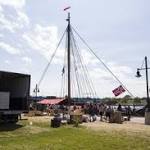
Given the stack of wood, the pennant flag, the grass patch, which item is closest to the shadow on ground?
the grass patch

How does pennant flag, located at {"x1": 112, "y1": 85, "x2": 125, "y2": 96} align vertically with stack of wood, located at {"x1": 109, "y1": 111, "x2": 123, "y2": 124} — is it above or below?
above

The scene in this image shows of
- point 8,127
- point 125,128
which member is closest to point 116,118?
point 125,128

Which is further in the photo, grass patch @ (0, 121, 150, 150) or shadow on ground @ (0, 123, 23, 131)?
shadow on ground @ (0, 123, 23, 131)

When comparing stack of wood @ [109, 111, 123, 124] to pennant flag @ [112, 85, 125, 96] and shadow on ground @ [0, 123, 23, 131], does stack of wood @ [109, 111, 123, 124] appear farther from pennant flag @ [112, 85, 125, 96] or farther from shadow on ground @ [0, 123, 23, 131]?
shadow on ground @ [0, 123, 23, 131]

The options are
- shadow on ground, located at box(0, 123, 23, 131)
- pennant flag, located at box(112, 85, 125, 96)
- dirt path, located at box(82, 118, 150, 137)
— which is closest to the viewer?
shadow on ground, located at box(0, 123, 23, 131)

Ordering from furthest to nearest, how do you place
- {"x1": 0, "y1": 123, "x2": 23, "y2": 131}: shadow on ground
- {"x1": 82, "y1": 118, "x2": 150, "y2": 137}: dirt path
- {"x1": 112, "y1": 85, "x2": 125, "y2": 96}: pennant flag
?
{"x1": 112, "y1": 85, "x2": 125, "y2": 96}: pennant flag, {"x1": 82, "y1": 118, "x2": 150, "y2": 137}: dirt path, {"x1": 0, "y1": 123, "x2": 23, "y2": 131}: shadow on ground

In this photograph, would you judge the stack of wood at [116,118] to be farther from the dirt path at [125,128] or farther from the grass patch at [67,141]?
the grass patch at [67,141]

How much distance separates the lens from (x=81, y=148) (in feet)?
54.8

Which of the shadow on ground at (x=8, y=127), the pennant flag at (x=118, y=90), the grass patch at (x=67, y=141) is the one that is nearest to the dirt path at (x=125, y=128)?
the grass patch at (x=67, y=141)

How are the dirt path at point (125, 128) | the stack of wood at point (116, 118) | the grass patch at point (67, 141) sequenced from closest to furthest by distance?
1. the grass patch at point (67, 141)
2. the dirt path at point (125, 128)
3. the stack of wood at point (116, 118)

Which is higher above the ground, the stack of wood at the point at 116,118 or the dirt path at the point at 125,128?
the stack of wood at the point at 116,118

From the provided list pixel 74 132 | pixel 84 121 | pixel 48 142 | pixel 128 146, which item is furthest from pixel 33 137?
pixel 84 121

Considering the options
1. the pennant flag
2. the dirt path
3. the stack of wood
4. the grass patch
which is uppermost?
the pennant flag

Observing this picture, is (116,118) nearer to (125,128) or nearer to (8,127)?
(125,128)
